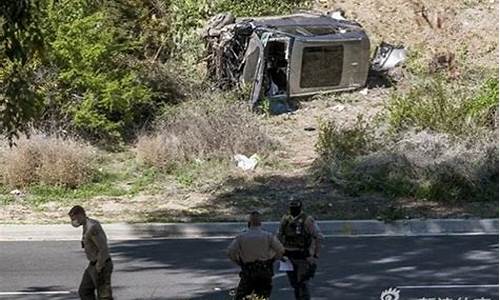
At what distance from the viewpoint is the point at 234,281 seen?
12.6 m

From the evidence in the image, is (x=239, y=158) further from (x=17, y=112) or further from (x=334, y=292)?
(x=17, y=112)

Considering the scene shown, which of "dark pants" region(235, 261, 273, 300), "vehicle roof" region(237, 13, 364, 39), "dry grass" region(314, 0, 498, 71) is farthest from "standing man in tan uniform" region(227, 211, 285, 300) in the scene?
"dry grass" region(314, 0, 498, 71)

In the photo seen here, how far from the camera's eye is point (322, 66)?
23.2 meters

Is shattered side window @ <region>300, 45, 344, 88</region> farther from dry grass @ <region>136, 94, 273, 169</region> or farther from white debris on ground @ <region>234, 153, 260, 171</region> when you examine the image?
white debris on ground @ <region>234, 153, 260, 171</region>

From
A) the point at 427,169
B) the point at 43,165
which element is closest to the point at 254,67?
the point at 43,165

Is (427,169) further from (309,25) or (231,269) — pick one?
(309,25)

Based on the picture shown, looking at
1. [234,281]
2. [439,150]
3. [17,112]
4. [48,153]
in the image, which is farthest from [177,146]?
[17,112]

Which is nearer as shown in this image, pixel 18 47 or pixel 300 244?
pixel 18 47

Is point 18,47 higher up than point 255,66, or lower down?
higher up

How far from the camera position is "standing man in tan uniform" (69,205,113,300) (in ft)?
33.4

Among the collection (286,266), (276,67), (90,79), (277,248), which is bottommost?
(276,67)

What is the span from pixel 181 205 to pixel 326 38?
7.32 m

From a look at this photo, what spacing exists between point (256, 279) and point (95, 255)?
1644mm

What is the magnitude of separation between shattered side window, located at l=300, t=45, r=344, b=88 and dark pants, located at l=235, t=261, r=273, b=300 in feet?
43.5
